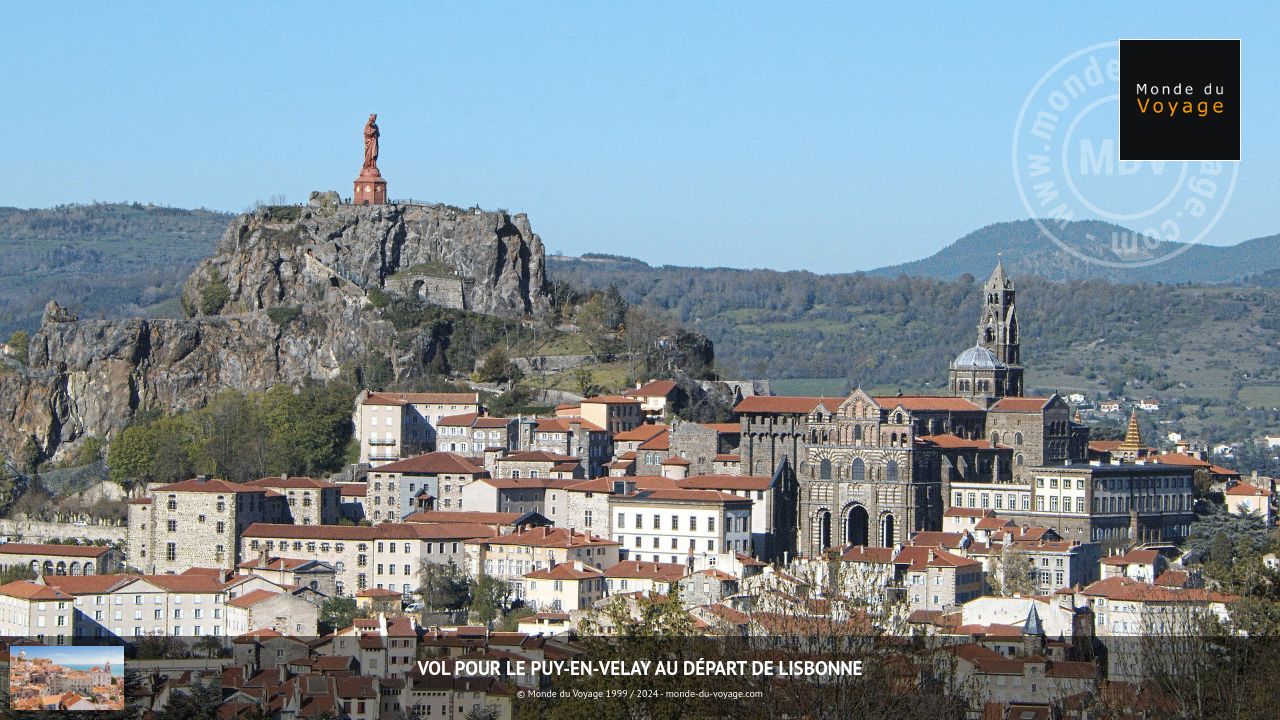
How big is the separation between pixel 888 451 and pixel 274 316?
3508cm

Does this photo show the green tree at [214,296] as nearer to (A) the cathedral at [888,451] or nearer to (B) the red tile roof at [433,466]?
(B) the red tile roof at [433,466]

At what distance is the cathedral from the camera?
80938mm

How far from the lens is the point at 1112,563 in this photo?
74938 mm

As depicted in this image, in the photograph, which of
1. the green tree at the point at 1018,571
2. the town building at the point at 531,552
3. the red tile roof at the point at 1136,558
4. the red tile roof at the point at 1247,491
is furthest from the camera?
the red tile roof at the point at 1247,491

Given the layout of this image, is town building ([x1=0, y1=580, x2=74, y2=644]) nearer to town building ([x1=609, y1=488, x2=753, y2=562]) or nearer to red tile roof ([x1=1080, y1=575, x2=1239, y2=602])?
town building ([x1=609, y1=488, x2=753, y2=562])

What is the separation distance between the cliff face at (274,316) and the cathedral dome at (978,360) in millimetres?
24883

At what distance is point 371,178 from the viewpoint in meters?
113

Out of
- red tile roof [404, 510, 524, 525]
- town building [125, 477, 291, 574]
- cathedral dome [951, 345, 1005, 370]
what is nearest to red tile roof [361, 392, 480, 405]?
town building [125, 477, 291, 574]

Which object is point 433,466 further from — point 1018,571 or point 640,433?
point 1018,571

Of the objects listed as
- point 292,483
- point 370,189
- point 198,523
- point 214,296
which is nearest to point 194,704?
point 198,523

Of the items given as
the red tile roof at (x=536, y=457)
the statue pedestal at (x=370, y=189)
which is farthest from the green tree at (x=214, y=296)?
the red tile roof at (x=536, y=457)

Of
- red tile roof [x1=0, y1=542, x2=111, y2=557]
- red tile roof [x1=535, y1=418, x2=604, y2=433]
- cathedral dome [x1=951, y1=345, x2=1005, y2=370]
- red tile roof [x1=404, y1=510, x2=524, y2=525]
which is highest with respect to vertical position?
cathedral dome [x1=951, y1=345, x2=1005, y2=370]

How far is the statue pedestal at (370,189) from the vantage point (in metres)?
112

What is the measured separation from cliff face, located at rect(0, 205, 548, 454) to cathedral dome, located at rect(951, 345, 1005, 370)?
980 inches
